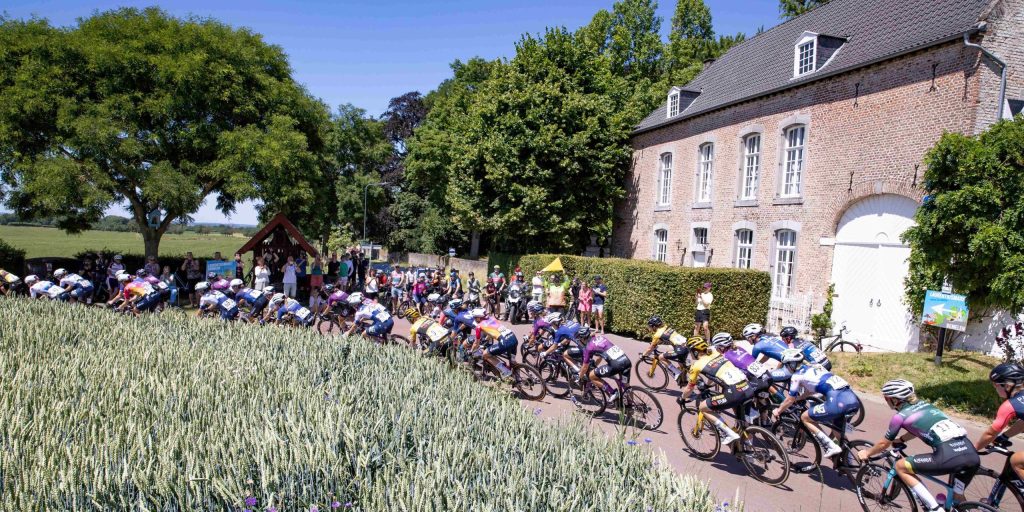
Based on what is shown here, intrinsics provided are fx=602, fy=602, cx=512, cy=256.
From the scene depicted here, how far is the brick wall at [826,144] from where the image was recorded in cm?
1448

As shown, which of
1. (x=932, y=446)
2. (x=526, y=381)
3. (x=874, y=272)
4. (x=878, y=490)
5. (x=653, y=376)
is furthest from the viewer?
(x=874, y=272)

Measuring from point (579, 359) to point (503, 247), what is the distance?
23825mm

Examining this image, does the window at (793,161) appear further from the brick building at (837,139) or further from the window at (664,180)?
the window at (664,180)

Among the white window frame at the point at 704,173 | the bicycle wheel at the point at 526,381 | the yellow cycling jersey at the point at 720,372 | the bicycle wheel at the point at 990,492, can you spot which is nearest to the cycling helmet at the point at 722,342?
the yellow cycling jersey at the point at 720,372

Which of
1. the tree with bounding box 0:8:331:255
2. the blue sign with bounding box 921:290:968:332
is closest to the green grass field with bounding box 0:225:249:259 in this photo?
the tree with bounding box 0:8:331:255

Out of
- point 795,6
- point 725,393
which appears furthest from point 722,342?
point 795,6

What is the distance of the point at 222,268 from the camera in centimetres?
1944

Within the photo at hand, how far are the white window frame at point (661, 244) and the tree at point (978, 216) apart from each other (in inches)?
571

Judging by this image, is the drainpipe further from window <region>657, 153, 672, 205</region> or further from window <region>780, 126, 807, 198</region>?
window <region>657, 153, 672, 205</region>

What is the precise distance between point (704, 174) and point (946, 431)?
1929 centimetres

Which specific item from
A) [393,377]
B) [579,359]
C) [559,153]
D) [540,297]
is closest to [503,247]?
[559,153]

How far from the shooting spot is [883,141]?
15.8 meters

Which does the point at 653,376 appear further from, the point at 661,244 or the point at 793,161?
the point at 661,244

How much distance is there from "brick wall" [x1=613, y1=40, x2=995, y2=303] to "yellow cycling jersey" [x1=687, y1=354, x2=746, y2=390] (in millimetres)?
10414
